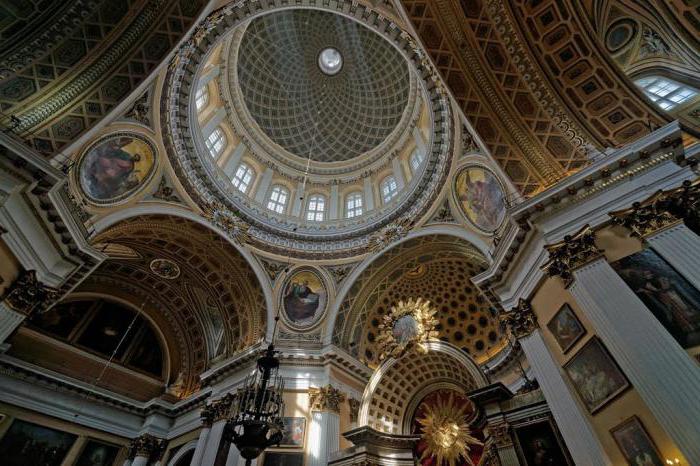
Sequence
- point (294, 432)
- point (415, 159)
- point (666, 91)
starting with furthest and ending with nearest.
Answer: point (415, 159)
point (294, 432)
point (666, 91)

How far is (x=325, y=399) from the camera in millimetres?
12547

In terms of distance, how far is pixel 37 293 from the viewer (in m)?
7.76

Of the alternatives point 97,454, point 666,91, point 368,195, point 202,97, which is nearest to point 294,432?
point 97,454

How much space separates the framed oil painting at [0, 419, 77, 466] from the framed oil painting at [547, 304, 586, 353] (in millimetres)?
16750

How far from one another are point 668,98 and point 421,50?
7.00 metres

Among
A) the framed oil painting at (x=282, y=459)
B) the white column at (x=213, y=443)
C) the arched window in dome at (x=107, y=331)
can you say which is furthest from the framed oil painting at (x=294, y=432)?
the arched window in dome at (x=107, y=331)

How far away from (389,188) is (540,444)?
12.8 metres

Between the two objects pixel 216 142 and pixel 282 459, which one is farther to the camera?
pixel 216 142

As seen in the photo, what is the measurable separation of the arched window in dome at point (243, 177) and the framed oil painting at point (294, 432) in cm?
1062

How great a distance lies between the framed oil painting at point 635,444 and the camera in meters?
5.15

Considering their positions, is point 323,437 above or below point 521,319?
below

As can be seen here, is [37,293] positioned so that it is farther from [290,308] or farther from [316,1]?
[316,1]

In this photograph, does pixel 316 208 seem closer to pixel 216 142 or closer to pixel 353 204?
pixel 353 204

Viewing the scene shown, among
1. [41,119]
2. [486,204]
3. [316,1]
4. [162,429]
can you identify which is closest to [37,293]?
[41,119]
